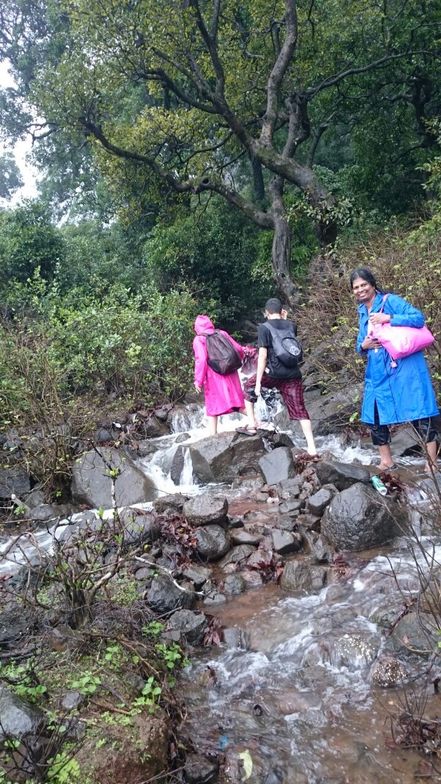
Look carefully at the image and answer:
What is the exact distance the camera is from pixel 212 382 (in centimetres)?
748

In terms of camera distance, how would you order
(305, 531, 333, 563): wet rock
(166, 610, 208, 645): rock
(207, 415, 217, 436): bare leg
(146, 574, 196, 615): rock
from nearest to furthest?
(166, 610, 208, 645): rock
(146, 574, 196, 615): rock
(305, 531, 333, 563): wet rock
(207, 415, 217, 436): bare leg

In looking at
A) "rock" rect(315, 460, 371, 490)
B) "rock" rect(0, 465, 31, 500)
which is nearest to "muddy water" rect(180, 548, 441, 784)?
"rock" rect(315, 460, 371, 490)

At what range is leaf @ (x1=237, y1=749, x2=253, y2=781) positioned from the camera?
8.94 feet

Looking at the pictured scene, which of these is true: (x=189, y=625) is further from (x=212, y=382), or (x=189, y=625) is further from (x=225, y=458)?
(x=212, y=382)

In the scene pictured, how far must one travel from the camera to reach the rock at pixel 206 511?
521 centimetres

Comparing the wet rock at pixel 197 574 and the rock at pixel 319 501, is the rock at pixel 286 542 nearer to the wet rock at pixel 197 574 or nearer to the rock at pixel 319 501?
the rock at pixel 319 501

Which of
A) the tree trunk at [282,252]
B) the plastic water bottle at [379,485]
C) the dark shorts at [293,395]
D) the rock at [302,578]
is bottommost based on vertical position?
the rock at [302,578]

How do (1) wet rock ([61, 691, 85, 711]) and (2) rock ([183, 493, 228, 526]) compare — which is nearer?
(1) wet rock ([61, 691, 85, 711])

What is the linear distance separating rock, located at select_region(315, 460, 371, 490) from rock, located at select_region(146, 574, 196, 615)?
206 cm

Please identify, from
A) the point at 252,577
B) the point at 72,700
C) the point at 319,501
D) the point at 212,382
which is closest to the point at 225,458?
the point at 212,382

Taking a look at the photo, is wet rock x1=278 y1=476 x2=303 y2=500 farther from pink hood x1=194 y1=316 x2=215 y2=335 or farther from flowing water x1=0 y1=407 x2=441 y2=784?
pink hood x1=194 y1=316 x2=215 y2=335

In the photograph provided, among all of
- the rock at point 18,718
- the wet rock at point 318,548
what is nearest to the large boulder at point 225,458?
Result: the wet rock at point 318,548

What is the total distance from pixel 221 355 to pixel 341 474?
8.13 ft

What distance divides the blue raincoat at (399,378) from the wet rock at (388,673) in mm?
2054
